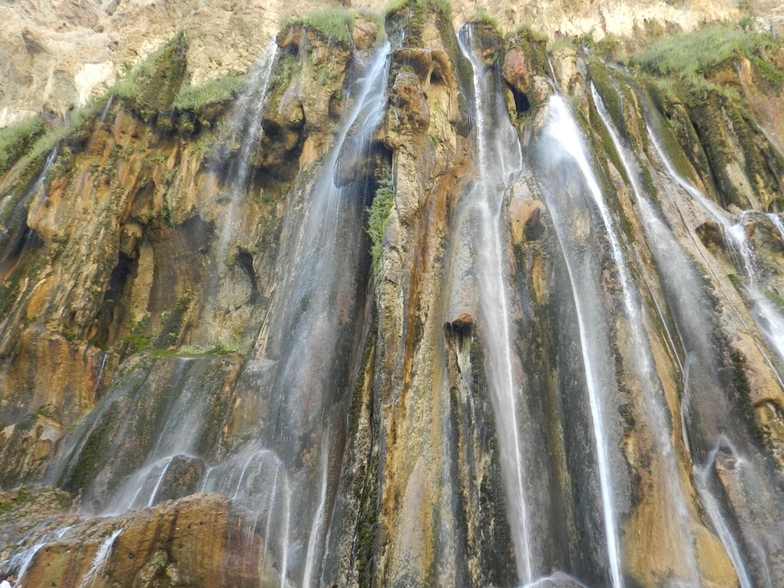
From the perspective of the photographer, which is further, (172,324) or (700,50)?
(700,50)

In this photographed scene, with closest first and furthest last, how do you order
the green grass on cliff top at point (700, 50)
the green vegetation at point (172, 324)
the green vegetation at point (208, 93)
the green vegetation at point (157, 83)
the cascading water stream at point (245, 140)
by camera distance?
the green vegetation at point (172, 324), the cascading water stream at point (245, 140), the green vegetation at point (157, 83), the green vegetation at point (208, 93), the green grass on cliff top at point (700, 50)

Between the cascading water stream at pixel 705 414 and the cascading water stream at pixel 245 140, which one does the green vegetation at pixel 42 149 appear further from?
the cascading water stream at pixel 705 414

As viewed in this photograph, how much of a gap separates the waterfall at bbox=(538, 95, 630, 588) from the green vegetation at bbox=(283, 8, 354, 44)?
22.6 ft

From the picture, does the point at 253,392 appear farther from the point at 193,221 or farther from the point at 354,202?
the point at 193,221

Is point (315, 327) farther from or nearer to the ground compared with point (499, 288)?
nearer to the ground

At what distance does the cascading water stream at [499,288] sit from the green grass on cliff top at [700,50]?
7.57 meters

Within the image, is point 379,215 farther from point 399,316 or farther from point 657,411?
point 657,411

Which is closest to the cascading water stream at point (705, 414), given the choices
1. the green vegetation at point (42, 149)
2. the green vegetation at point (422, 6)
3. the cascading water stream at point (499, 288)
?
the cascading water stream at point (499, 288)

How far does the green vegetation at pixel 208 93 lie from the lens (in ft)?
50.4

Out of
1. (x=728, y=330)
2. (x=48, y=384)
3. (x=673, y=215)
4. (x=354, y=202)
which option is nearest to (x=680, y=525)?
(x=728, y=330)

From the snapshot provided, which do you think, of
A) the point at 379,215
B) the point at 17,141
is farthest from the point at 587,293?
the point at 17,141

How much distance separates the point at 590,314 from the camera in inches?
314

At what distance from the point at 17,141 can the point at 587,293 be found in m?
18.7

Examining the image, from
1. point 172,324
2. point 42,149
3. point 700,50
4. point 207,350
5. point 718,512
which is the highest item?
point 700,50
